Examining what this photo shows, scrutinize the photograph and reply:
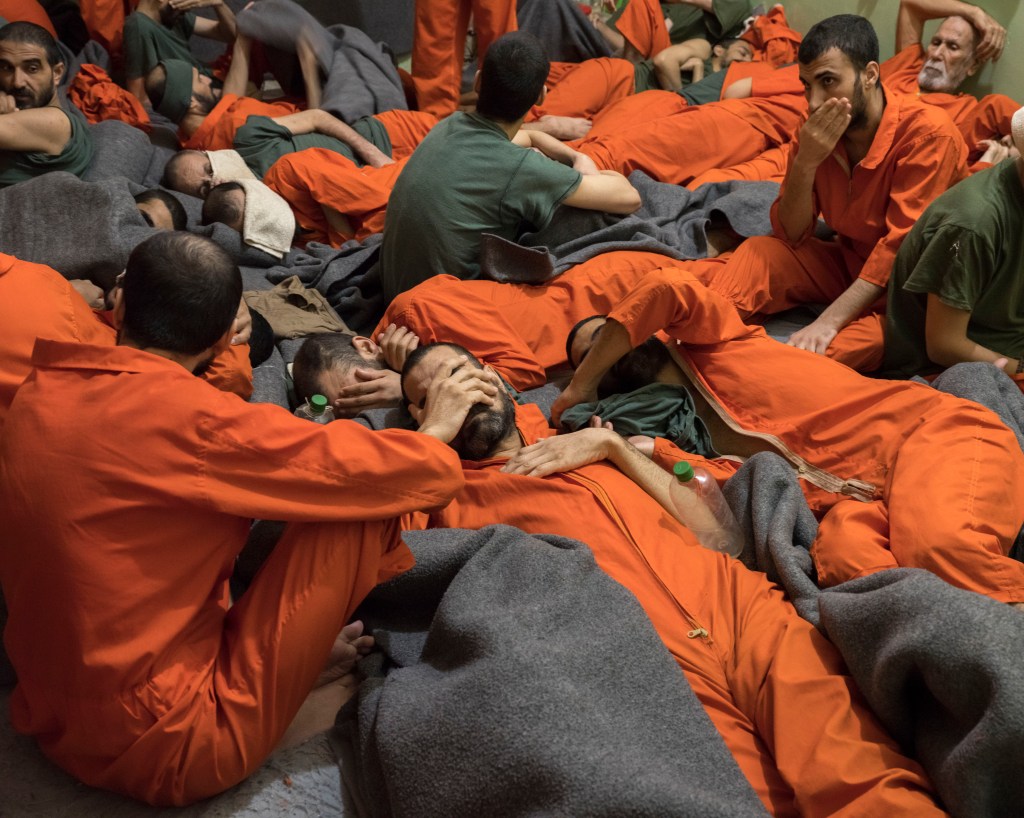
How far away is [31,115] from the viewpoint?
290cm

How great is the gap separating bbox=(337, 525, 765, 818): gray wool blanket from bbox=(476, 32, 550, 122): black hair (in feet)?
4.50

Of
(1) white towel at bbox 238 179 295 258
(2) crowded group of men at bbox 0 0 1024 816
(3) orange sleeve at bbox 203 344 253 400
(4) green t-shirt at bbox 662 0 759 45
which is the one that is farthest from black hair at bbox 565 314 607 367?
(4) green t-shirt at bbox 662 0 759 45

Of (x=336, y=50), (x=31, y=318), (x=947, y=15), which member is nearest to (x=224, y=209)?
(x=31, y=318)

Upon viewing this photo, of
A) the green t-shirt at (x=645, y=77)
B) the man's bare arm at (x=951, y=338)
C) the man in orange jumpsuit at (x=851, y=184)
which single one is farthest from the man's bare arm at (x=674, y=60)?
the man's bare arm at (x=951, y=338)

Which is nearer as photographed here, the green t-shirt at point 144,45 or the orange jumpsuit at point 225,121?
the orange jumpsuit at point 225,121

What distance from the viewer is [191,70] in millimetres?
3805

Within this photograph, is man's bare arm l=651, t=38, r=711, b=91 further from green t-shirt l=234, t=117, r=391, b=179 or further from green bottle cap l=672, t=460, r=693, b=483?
green bottle cap l=672, t=460, r=693, b=483

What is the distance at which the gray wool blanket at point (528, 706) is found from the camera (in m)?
1.22

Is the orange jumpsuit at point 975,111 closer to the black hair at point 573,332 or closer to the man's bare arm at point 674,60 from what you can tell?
the man's bare arm at point 674,60

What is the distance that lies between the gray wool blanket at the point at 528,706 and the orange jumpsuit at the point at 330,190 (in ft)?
5.61

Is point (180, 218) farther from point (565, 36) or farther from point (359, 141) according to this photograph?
point (565, 36)

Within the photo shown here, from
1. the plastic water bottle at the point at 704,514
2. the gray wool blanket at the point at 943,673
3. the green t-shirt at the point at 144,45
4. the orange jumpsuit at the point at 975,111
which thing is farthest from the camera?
the green t-shirt at the point at 144,45

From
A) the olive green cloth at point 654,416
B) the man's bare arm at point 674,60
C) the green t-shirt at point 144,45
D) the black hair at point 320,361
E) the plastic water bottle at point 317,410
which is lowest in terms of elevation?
the plastic water bottle at point 317,410

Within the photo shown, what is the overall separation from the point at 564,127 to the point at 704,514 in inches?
86.3
